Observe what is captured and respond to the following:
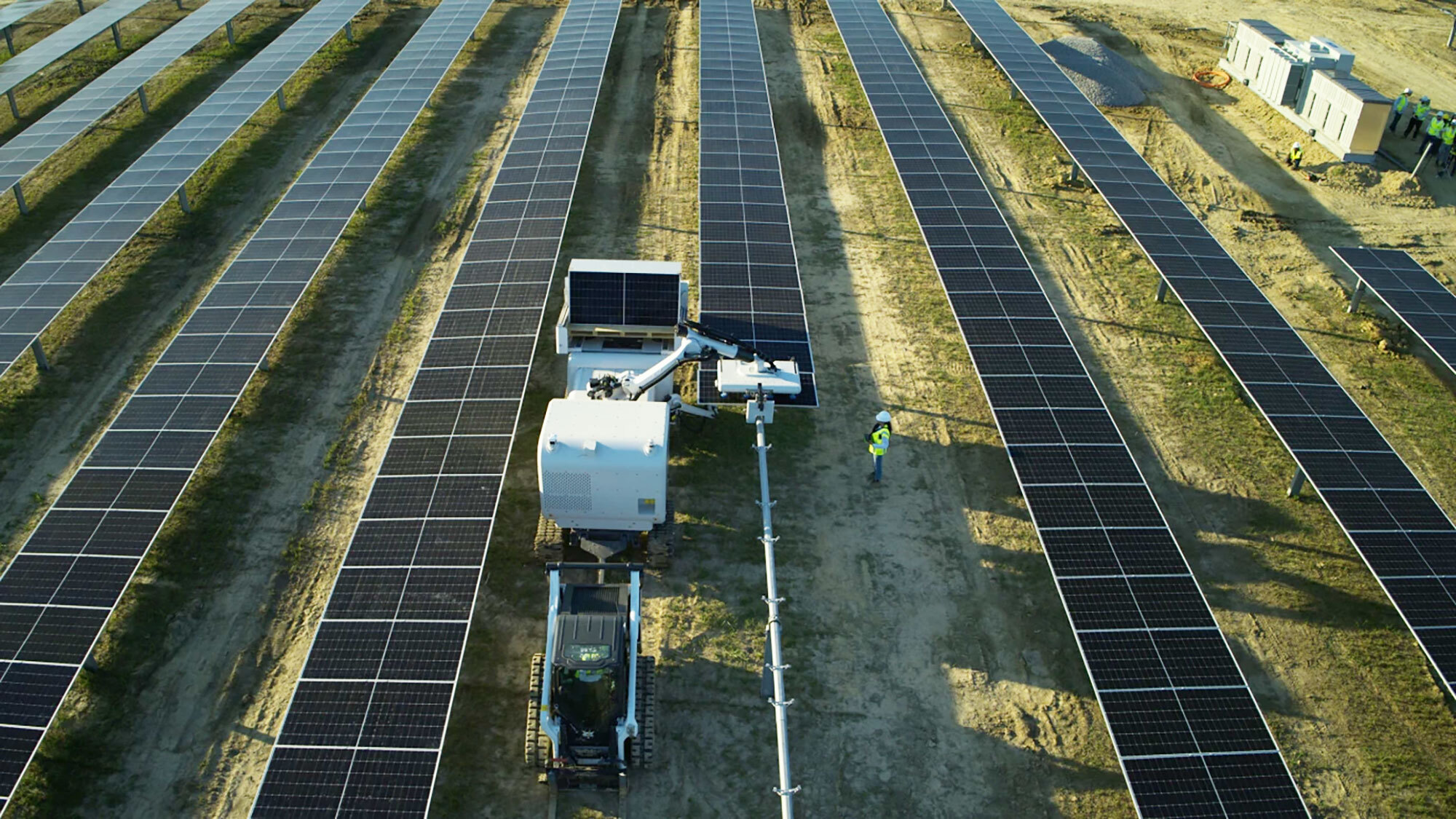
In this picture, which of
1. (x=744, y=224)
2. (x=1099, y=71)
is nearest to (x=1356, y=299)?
(x=744, y=224)

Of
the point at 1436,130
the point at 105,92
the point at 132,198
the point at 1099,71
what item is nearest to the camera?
the point at 132,198

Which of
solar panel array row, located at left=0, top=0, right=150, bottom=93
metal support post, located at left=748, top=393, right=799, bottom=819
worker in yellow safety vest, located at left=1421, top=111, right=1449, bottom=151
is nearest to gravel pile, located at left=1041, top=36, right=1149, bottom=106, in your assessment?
worker in yellow safety vest, located at left=1421, top=111, right=1449, bottom=151

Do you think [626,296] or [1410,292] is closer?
[626,296]

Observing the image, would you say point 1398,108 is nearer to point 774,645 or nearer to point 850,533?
point 850,533

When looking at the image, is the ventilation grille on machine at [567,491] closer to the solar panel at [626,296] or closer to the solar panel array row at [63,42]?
the solar panel at [626,296]

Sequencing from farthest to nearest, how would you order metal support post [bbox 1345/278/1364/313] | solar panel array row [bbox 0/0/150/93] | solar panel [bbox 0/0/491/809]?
solar panel array row [bbox 0/0/150/93] → metal support post [bbox 1345/278/1364/313] → solar panel [bbox 0/0/491/809]

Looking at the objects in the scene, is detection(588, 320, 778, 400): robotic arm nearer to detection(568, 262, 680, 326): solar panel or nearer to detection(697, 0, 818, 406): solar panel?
detection(568, 262, 680, 326): solar panel
